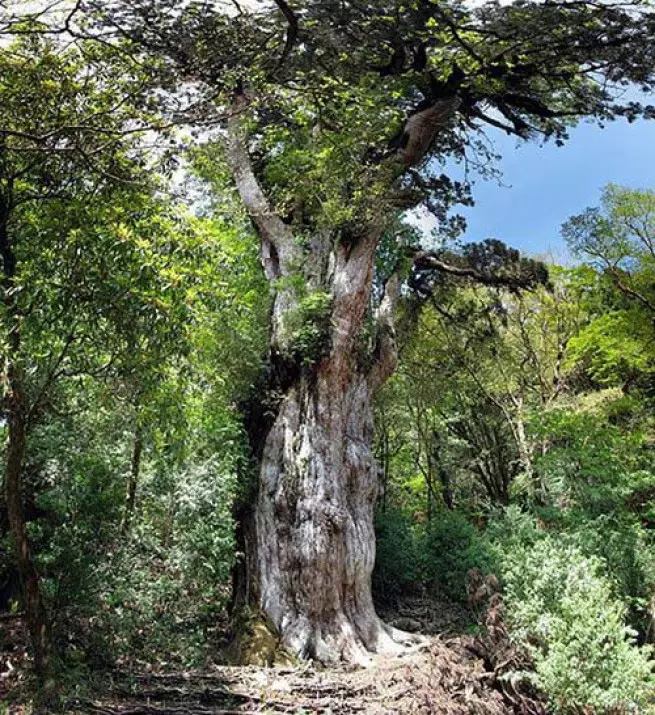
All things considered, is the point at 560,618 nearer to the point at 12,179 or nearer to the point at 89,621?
the point at 89,621

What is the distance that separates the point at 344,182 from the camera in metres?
9.79

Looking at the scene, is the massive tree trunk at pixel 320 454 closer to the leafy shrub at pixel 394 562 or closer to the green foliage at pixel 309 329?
the green foliage at pixel 309 329

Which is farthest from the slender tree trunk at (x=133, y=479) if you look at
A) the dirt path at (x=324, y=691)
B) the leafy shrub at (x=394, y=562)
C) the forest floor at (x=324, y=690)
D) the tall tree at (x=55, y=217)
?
the leafy shrub at (x=394, y=562)

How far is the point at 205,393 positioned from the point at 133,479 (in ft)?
5.62

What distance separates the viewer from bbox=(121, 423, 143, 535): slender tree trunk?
25.3 feet

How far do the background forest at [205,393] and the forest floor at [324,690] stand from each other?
33 cm

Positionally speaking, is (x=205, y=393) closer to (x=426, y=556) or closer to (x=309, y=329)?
(x=309, y=329)

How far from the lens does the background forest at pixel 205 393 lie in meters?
4.73

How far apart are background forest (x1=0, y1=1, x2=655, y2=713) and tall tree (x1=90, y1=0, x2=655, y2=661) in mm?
314

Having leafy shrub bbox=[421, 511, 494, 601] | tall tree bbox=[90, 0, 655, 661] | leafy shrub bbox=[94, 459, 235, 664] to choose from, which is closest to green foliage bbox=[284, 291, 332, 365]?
tall tree bbox=[90, 0, 655, 661]

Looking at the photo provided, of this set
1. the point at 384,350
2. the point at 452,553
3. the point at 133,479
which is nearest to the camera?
the point at 133,479

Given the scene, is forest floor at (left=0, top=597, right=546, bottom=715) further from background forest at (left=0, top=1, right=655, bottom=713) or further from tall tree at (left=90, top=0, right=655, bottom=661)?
tall tree at (left=90, top=0, right=655, bottom=661)

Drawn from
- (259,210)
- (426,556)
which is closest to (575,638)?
(426,556)

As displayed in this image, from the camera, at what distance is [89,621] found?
6.60 meters
